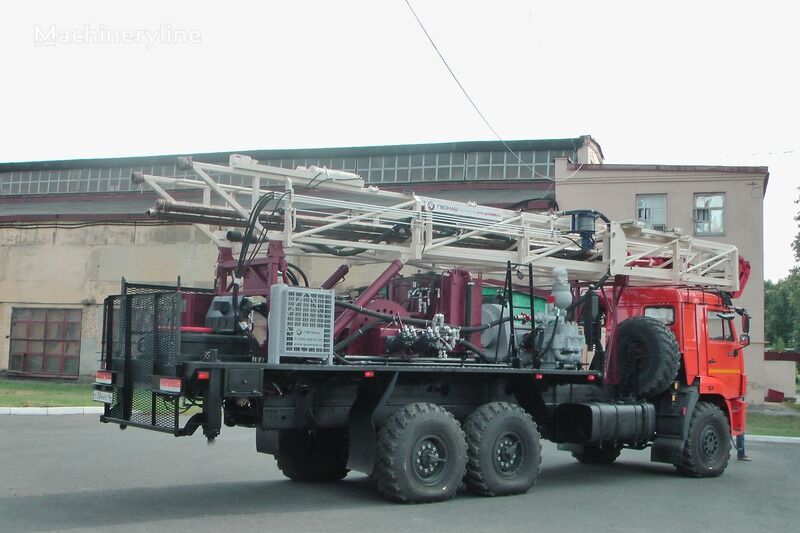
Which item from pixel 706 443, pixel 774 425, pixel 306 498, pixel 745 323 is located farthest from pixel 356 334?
pixel 774 425

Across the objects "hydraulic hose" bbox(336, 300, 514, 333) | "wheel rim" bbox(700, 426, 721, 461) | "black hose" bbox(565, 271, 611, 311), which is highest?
"black hose" bbox(565, 271, 611, 311)

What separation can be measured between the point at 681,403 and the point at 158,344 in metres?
7.34

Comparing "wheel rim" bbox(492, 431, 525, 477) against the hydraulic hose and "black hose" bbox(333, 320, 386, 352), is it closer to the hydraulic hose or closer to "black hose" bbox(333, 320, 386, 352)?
the hydraulic hose

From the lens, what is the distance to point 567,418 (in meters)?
12.2

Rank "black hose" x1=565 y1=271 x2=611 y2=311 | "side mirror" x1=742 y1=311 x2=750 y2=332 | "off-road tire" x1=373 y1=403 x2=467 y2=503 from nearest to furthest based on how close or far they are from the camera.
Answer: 1. "off-road tire" x1=373 y1=403 x2=467 y2=503
2. "black hose" x1=565 y1=271 x2=611 y2=311
3. "side mirror" x1=742 y1=311 x2=750 y2=332

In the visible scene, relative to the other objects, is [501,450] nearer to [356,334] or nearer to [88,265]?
[356,334]

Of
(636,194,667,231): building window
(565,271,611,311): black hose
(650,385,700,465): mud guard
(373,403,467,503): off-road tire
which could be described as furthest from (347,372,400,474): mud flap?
(636,194,667,231): building window

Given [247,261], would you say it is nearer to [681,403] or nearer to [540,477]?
[540,477]

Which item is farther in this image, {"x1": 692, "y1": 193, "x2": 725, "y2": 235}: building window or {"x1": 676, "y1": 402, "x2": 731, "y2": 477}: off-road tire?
{"x1": 692, "y1": 193, "x2": 725, "y2": 235}: building window

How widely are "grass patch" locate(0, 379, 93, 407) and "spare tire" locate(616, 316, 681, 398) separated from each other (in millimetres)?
14959

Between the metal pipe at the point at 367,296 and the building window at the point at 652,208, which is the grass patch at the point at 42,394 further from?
the building window at the point at 652,208

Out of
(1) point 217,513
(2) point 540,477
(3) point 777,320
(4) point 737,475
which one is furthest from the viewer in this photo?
(3) point 777,320

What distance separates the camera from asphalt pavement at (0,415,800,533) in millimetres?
8852

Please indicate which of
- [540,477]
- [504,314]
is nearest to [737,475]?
[540,477]
